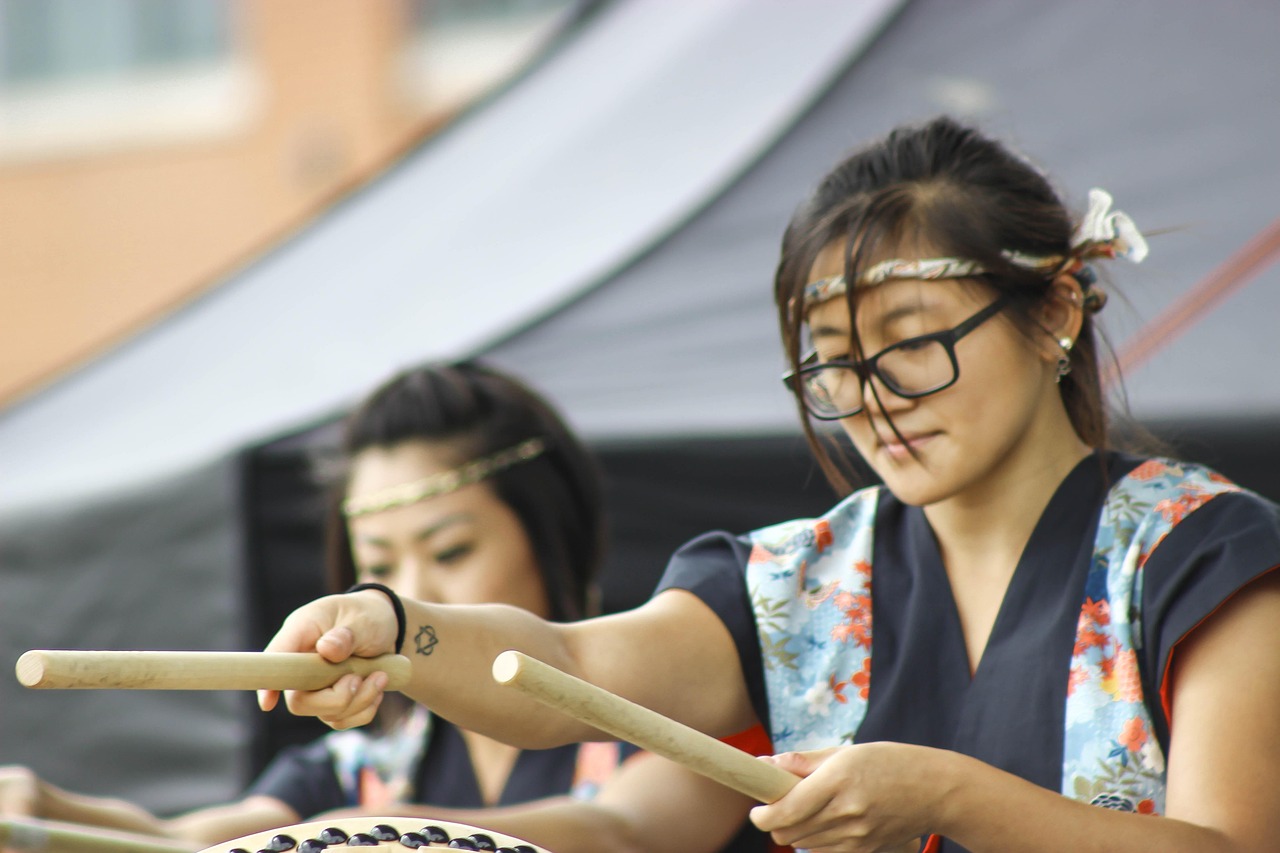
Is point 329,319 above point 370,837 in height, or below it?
above

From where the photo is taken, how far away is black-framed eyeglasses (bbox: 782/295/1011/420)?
0.96m

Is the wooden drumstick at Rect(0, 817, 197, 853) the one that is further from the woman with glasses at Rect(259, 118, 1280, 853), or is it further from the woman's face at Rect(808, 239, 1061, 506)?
the woman's face at Rect(808, 239, 1061, 506)

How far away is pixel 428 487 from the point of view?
4.62 ft

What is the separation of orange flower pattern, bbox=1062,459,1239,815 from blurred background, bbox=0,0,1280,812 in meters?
0.34

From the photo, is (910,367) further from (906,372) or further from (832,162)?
(832,162)

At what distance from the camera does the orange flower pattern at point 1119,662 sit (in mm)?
948

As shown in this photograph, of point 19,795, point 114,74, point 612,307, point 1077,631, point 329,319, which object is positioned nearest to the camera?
point 1077,631

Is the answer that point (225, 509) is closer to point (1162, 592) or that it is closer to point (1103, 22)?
point (1162, 592)

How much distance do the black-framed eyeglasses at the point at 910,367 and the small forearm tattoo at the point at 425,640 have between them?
300mm

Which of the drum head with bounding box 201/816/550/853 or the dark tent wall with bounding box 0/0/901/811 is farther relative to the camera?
the dark tent wall with bounding box 0/0/901/811

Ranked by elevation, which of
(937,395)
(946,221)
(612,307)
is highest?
(612,307)

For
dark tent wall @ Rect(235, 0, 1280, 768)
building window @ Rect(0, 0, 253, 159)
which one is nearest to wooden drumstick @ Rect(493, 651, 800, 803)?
dark tent wall @ Rect(235, 0, 1280, 768)

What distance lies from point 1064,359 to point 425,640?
0.47 metres

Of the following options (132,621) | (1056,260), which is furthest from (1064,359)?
(132,621)
